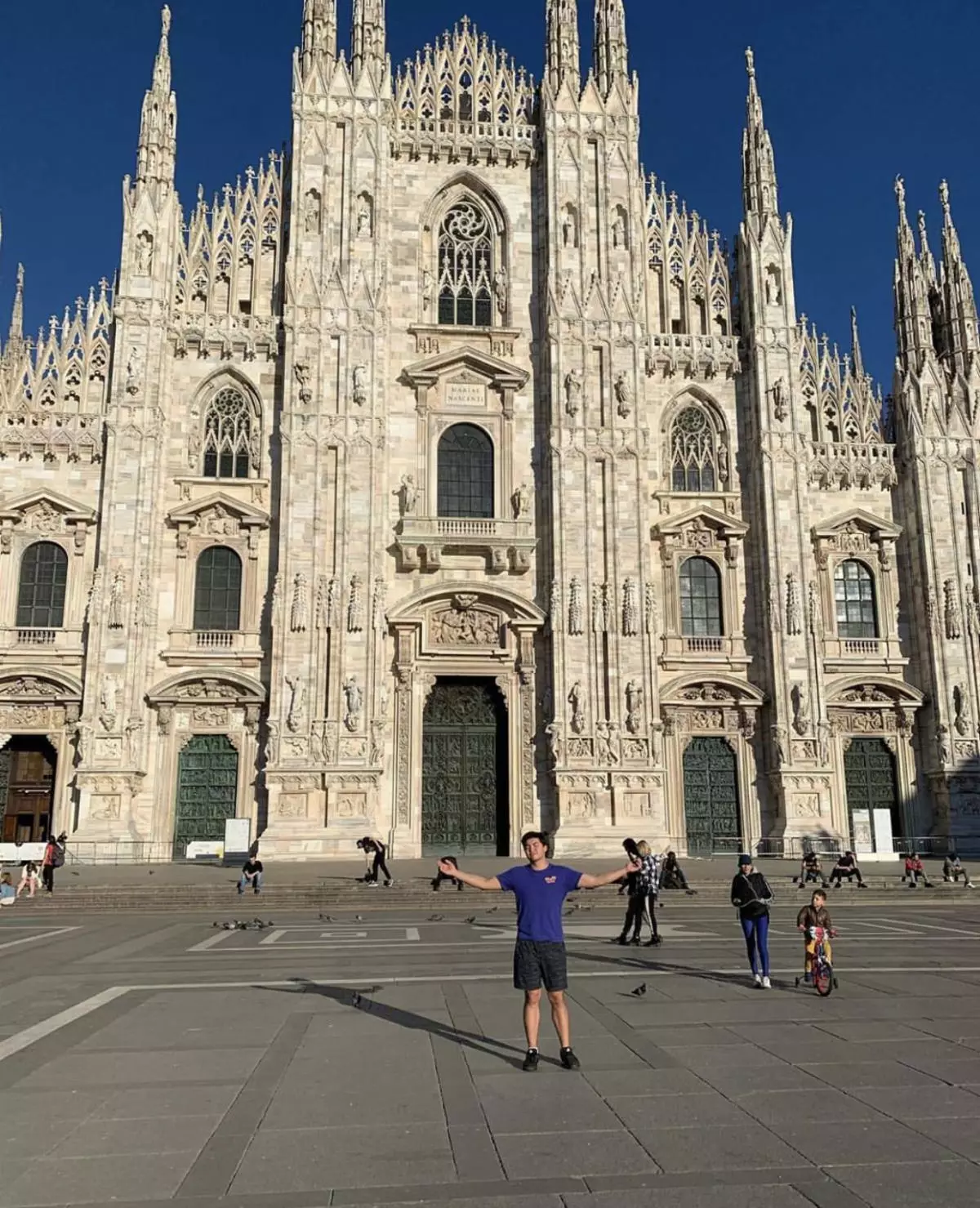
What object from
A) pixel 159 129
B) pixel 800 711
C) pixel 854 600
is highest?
pixel 159 129

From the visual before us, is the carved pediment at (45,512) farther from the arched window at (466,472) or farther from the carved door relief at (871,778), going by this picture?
the carved door relief at (871,778)

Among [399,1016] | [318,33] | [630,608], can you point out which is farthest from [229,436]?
[399,1016]

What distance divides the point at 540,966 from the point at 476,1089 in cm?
98

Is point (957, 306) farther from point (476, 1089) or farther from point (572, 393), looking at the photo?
point (476, 1089)

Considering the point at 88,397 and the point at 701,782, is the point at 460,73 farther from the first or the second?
the point at 701,782

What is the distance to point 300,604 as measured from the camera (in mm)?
28047

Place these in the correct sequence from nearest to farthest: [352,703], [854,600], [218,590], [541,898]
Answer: [541,898], [352,703], [218,590], [854,600]

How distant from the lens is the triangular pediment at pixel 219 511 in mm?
28891

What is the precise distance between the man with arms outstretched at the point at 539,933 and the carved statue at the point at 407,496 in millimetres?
22494

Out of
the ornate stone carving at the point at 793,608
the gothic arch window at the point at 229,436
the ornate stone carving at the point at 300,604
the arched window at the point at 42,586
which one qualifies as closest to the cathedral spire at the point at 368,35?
the gothic arch window at the point at 229,436

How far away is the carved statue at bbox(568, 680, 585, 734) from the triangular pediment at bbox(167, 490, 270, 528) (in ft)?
32.0

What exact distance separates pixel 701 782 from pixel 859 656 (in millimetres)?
6089

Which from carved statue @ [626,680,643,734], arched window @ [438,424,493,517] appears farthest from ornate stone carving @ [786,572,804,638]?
arched window @ [438,424,493,517]

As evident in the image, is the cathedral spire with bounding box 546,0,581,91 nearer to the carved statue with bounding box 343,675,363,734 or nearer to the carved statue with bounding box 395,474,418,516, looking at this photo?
the carved statue with bounding box 395,474,418,516
